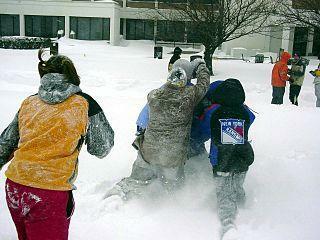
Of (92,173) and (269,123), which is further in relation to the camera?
(269,123)

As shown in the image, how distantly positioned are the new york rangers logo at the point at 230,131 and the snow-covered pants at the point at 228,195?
0.35 metres

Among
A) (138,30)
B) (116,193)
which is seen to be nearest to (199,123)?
(116,193)

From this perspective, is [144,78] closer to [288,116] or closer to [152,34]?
[288,116]

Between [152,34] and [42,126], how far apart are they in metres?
43.0

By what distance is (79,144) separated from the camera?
9.14 ft

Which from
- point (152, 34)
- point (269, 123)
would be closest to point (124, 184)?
point (269, 123)

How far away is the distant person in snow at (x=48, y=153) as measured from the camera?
2.57 m

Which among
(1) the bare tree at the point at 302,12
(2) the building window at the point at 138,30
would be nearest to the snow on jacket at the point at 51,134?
(1) the bare tree at the point at 302,12

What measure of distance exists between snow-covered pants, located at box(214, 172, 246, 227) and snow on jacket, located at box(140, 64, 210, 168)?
0.53 m

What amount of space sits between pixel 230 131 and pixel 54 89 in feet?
6.46

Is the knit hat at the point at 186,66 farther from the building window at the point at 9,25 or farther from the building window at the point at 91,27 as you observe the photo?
the building window at the point at 9,25

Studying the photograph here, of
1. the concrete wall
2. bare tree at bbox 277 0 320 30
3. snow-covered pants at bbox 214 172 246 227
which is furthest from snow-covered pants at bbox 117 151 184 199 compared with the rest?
the concrete wall

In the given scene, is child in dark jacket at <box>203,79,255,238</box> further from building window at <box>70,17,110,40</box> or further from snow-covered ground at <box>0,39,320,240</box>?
building window at <box>70,17,110,40</box>

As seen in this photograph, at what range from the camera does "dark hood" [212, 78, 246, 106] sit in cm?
416
